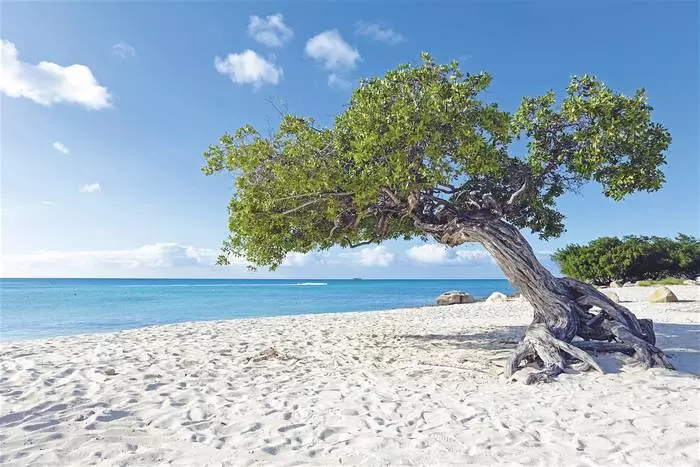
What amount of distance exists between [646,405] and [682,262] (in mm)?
45926

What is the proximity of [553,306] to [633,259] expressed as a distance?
3995 cm

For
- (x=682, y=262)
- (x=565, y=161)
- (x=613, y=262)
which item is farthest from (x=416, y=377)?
(x=682, y=262)

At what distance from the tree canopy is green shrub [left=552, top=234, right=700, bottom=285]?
37.9 metres

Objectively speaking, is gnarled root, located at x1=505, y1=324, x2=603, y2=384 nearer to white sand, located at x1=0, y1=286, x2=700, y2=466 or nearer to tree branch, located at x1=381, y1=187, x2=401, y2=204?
white sand, located at x1=0, y1=286, x2=700, y2=466

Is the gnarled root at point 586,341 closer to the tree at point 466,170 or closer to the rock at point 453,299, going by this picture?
the tree at point 466,170

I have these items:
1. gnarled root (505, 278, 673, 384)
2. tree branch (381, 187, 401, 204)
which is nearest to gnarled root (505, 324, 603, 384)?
gnarled root (505, 278, 673, 384)

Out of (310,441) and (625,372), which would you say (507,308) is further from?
(310,441)

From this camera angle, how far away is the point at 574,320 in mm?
9523

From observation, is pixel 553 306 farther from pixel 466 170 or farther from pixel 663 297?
pixel 663 297

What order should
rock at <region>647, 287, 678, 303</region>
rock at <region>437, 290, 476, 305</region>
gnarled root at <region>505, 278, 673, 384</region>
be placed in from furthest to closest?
rock at <region>437, 290, 476, 305</region>, rock at <region>647, 287, 678, 303</region>, gnarled root at <region>505, 278, 673, 384</region>

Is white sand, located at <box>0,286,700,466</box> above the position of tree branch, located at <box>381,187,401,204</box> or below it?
below

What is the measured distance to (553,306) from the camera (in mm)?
9531

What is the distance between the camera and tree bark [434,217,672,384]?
8922 mm

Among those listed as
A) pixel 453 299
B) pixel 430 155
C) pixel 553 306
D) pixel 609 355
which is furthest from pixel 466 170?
pixel 453 299
